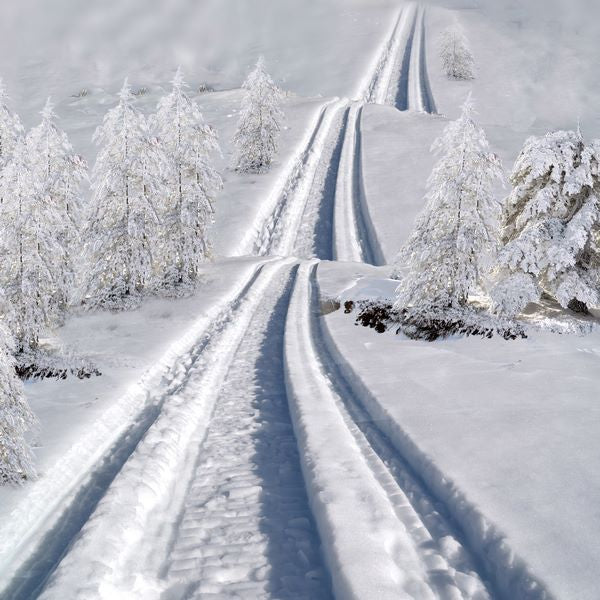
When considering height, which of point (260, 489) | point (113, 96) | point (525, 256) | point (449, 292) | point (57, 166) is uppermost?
point (113, 96)

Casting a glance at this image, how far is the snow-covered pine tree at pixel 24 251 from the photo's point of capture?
41.1 feet

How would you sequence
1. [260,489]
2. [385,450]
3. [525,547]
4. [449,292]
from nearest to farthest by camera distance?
1. [525,547]
2. [260,489]
3. [385,450]
4. [449,292]

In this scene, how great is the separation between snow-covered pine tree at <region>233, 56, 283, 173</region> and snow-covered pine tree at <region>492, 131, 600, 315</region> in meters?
27.2

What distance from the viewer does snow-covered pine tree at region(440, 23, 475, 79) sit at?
228 feet

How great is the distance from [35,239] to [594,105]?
66.6 meters

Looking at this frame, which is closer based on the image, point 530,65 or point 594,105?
point 594,105

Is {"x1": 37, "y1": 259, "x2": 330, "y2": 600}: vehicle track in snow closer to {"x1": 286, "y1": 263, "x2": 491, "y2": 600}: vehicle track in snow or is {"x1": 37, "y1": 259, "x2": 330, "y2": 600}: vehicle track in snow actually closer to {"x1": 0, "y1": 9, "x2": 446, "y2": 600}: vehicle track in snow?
{"x1": 0, "y1": 9, "x2": 446, "y2": 600}: vehicle track in snow

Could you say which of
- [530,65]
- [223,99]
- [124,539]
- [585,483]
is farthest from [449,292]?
[530,65]

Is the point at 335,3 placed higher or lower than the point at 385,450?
higher

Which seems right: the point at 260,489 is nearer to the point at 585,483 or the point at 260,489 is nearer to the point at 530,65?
the point at 585,483

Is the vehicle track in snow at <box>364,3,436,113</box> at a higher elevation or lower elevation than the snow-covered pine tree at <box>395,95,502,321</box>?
higher

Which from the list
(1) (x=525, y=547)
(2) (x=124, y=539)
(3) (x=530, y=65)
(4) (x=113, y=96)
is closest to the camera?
(1) (x=525, y=547)

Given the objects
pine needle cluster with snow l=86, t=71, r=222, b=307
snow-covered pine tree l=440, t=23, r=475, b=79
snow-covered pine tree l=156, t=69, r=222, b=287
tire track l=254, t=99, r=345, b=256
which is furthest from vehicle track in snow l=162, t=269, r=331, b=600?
snow-covered pine tree l=440, t=23, r=475, b=79

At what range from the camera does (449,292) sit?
15094 millimetres
